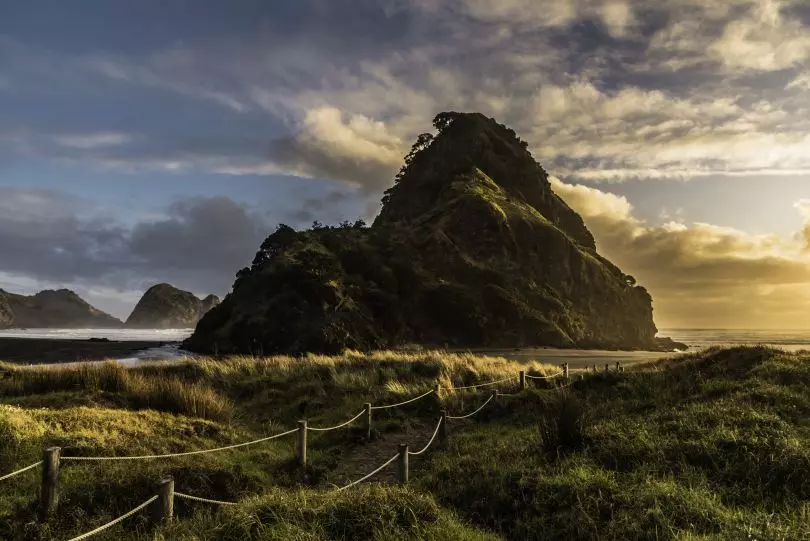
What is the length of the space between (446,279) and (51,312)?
154722 mm

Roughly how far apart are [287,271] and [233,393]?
131 ft

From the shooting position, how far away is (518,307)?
66.8 m

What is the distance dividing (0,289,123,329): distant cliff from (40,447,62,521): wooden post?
162055mm

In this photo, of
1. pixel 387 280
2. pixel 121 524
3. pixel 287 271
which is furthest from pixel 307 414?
pixel 387 280

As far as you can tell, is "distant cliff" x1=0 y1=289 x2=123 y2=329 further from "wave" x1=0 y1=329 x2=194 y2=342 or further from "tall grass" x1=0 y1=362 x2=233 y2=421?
"tall grass" x1=0 y1=362 x2=233 y2=421

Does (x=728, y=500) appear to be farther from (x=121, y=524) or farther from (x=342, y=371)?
(x=342, y=371)

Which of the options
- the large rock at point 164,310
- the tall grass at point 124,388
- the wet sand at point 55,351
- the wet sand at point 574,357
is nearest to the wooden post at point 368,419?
the tall grass at point 124,388

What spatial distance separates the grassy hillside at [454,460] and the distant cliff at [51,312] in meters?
156

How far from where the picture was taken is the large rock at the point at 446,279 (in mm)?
55094

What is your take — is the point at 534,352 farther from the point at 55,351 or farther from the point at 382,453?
the point at 382,453

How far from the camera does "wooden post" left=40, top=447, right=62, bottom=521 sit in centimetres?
649

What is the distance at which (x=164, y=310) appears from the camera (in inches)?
6186

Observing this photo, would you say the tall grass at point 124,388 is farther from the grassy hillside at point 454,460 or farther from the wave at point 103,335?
the wave at point 103,335

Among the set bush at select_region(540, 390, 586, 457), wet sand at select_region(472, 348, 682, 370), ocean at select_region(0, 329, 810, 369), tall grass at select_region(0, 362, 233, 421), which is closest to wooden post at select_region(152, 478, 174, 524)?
bush at select_region(540, 390, 586, 457)
